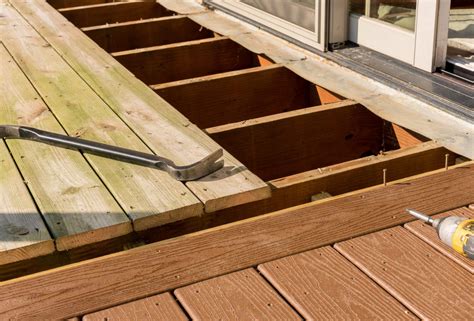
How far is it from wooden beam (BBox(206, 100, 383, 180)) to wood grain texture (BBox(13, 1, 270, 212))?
0.57 ft

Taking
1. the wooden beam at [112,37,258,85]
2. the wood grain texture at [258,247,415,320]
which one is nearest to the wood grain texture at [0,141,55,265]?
the wood grain texture at [258,247,415,320]

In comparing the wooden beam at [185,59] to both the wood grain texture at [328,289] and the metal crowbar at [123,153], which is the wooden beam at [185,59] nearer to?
the metal crowbar at [123,153]

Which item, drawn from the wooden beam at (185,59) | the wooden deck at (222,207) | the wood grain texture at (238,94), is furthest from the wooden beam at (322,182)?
the wooden beam at (185,59)

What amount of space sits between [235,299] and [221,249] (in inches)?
9.0

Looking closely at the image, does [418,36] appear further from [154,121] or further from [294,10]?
[154,121]

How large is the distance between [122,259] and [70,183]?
0.52 meters

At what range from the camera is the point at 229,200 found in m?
2.41

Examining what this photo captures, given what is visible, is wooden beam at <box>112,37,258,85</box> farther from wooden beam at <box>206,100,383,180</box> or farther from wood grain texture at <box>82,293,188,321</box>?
wood grain texture at <box>82,293,188,321</box>

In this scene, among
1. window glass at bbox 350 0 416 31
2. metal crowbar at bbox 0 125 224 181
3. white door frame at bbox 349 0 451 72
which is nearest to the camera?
metal crowbar at bbox 0 125 224 181

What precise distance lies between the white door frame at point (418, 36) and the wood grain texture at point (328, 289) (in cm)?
147

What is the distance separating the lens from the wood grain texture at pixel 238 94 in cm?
357

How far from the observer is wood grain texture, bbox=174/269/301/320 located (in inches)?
74.5

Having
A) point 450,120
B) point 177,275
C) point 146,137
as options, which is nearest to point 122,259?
point 177,275

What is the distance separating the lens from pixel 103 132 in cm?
293
